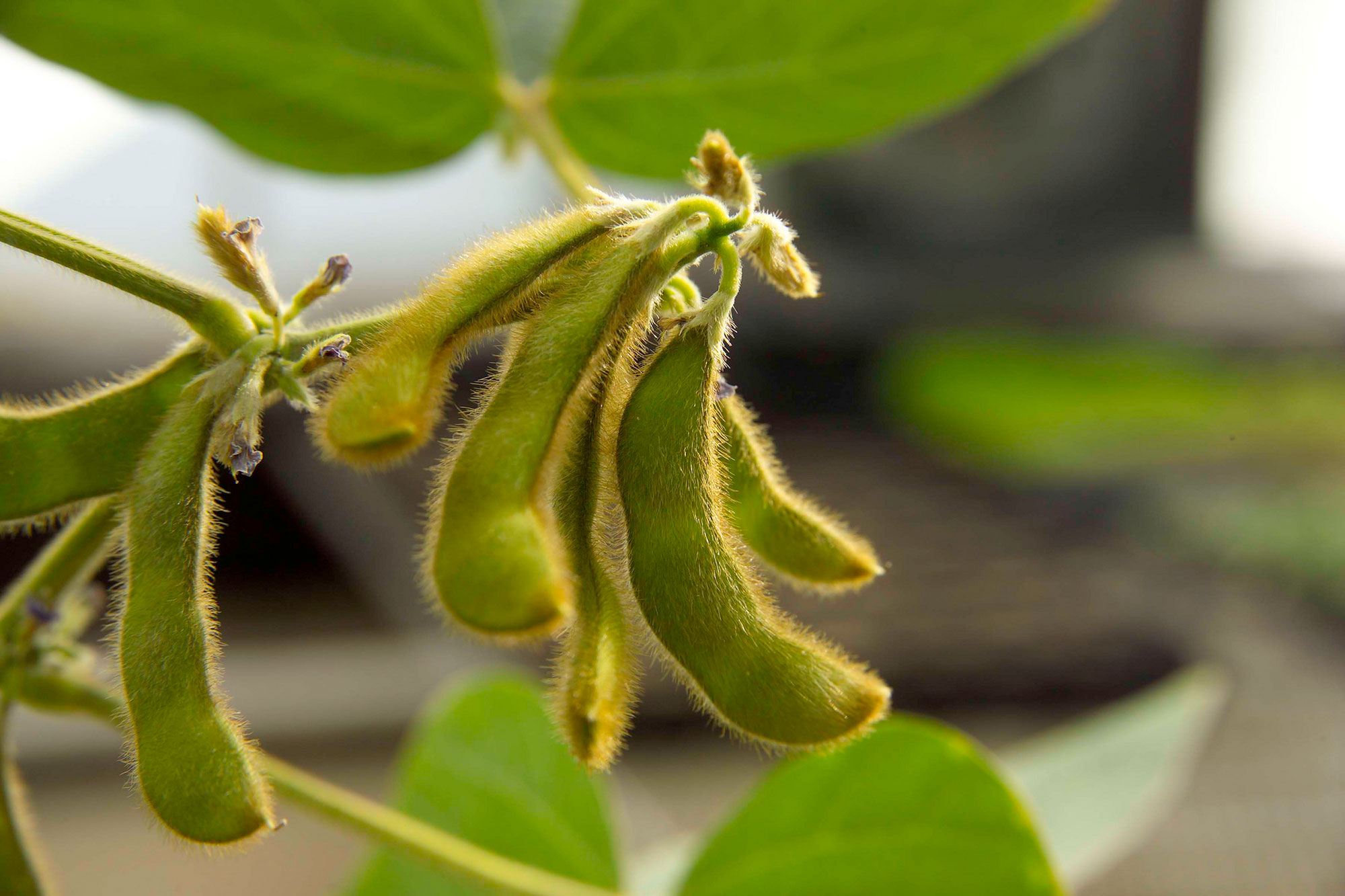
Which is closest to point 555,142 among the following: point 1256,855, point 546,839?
point 546,839

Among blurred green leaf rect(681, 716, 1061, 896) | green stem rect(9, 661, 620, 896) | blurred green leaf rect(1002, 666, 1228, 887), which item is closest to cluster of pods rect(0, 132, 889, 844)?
green stem rect(9, 661, 620, 896)

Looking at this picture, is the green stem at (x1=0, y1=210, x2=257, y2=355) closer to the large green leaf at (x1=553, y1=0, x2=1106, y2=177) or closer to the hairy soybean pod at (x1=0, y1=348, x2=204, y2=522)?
the hairy soybean pod at (x1=0, y1=348, x2=204, y2=522)

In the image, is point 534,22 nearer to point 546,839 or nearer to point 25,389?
point 546,839

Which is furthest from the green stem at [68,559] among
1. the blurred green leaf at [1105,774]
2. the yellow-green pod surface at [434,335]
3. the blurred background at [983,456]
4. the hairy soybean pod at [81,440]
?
the blurred background at [983,456]

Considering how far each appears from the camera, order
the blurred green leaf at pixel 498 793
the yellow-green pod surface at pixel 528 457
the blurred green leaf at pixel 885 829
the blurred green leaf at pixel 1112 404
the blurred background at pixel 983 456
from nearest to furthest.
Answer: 1. the yellow-green pod surface at pixel 528 457
2. the blurred green leaf at pixel 885 829
3. the blurred green leaf at pixel 498 793
4. the blurred background at pixel 983 456
5. the blurred green leaf at pixel 1112 404

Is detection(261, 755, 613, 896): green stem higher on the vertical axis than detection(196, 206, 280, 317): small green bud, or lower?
lower

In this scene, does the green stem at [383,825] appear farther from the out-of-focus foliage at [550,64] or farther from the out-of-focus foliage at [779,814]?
the out-of-focus foliage at [550,64]

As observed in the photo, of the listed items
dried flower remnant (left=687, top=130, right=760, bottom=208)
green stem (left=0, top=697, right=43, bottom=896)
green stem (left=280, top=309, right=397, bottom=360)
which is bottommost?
green stem (left=0, top=697, right=43, bottom=896)
